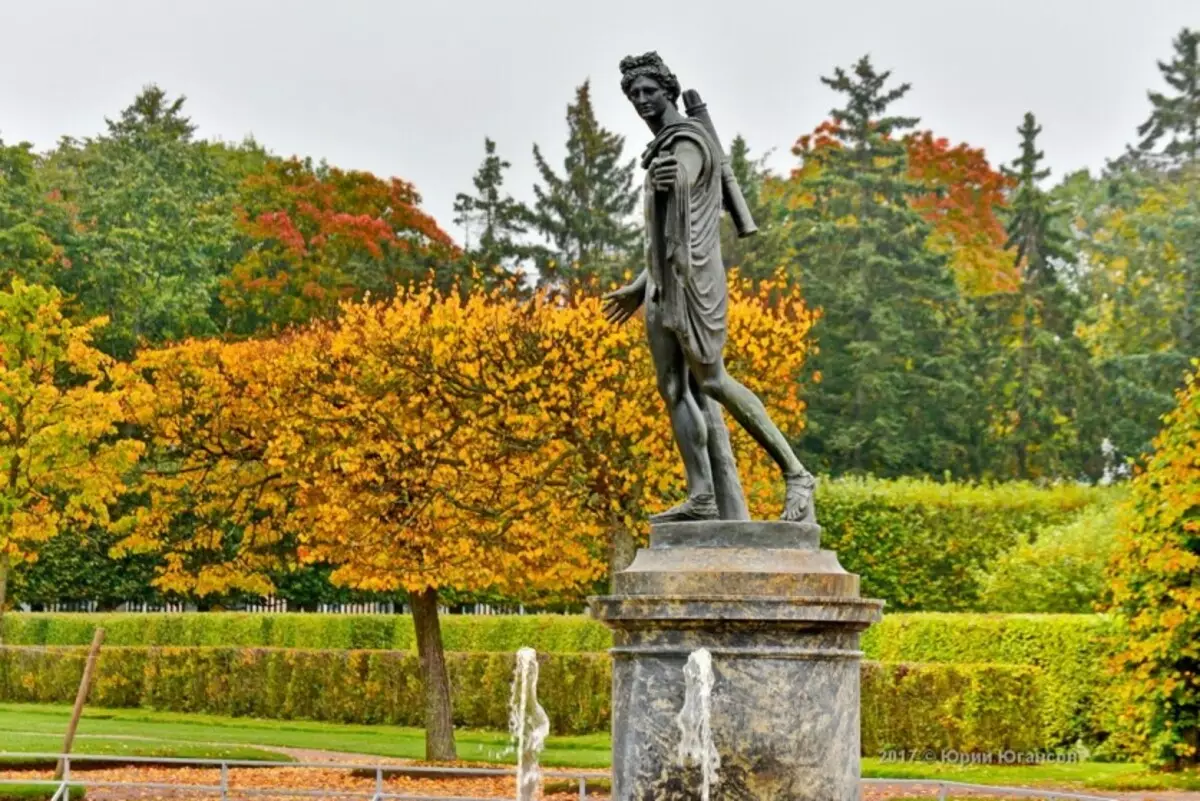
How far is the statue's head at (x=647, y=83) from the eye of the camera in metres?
10.3

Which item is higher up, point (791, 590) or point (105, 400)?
point (105, 400)

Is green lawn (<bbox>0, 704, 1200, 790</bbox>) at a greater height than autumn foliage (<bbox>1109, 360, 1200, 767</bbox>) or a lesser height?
lesser

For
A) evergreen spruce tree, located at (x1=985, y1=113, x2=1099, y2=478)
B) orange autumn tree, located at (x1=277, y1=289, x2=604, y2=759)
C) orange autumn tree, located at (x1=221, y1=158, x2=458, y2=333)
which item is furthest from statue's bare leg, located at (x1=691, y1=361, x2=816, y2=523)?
evergreen spruce tree, located at (x1=985, y1=113, x2=1099, y2=478)

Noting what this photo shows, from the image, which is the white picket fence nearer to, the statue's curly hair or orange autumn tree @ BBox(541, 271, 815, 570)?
orange autumn tree @ BBox(541, 271, 815, 570)

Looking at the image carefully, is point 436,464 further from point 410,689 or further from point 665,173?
point 665,173

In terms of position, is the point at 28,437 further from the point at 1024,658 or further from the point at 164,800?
the point at 1024,658

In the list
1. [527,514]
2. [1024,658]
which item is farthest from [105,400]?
[1024,658]

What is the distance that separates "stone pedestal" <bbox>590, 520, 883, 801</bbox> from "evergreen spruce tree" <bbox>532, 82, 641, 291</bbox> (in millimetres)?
44674

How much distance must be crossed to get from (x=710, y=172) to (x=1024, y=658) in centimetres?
1599

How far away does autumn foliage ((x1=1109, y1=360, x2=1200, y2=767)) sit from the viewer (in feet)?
59.2

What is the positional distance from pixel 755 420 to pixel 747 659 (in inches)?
50.2

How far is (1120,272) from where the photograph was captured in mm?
58750

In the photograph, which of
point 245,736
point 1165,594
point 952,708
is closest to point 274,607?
point 245,736

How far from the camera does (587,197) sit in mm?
56656
